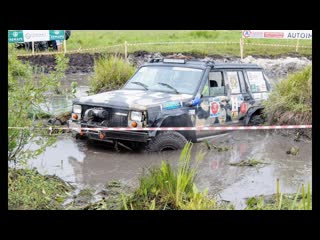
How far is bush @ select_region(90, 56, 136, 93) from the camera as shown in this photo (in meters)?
14.0

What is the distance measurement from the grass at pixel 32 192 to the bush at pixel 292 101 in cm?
551

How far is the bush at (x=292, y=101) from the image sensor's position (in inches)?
432

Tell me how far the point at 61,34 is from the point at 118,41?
7886 millimetres

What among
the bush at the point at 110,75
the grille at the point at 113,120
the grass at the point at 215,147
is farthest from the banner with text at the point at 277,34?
the grille at the point at 113,120

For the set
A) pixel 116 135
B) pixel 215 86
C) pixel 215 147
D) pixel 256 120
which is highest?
pixel 215 86

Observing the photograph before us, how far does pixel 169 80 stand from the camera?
1050 cm

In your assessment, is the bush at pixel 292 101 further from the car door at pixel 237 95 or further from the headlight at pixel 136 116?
the headlight at pixel 136 116

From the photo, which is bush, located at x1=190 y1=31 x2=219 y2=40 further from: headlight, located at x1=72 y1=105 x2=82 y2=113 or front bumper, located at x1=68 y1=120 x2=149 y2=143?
front bumper, located at x1=68 y1=120 x2=149 y2=143

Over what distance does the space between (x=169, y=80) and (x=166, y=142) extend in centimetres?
153

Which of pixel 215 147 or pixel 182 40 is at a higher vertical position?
pixel 182 40

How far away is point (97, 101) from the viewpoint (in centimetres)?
967

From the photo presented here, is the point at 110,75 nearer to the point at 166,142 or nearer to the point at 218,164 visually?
the point at 166,142

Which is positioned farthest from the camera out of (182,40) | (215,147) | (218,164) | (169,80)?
(182,40)

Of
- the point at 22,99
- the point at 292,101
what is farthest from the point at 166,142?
the point at 22,99
